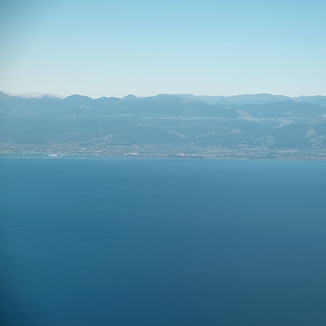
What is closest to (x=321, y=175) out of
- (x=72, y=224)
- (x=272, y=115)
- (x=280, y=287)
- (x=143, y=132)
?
(x=72, y=224)

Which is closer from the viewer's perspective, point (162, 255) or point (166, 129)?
point (162, 255)

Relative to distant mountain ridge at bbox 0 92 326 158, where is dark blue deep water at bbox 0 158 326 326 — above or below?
below

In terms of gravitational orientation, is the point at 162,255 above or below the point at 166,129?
below

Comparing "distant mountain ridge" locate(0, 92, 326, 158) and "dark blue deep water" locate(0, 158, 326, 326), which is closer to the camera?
"dark blue deep water" locate(0, 158, 326, 326)

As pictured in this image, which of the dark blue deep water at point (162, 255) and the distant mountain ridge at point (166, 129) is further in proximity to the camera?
the distant mountain ridge at point (166, 129)

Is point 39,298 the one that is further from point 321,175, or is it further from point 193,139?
point 193,139
